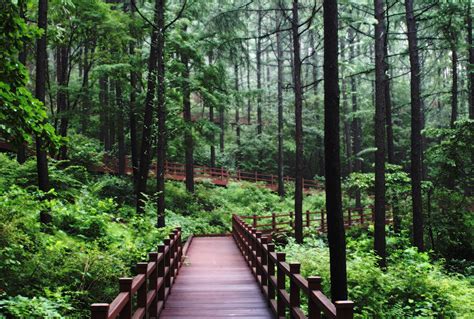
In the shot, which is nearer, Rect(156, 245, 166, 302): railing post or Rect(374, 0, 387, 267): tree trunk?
Rect(156, 245, 166, 302): railing post

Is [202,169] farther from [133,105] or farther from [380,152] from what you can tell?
[380,152]

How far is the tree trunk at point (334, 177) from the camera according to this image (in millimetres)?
6250

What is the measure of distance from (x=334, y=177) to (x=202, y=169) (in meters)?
28.2

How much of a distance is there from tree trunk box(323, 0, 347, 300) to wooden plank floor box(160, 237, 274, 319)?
49.3 inches

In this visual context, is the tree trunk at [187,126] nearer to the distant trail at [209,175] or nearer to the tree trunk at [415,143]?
the distant trail at [209,175]

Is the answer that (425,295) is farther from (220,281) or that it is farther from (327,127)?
(327,127)

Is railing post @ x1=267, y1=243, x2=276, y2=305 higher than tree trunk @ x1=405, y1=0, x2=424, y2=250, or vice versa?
tree trunk @ x1=405, y1=0, x2=424, y2=250

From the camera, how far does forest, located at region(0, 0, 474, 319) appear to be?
6996 millimetres

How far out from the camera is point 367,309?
877cm

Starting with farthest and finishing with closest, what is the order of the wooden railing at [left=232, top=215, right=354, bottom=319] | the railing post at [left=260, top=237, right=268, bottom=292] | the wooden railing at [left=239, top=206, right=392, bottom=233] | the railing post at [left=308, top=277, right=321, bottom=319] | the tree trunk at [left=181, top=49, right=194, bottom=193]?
the tree trunk at [left=181, top=49, right=194, bottom=193]
the wooden railing at [left=239, top=206, right=392, bottom=233]
the railing post at [left=260, top=237, right=268, bottom=292]
the railing post at [left=308, top=277, right=321, bottom=319]
the wooden railing at [left=232, top=215, right=354, bottom=319]

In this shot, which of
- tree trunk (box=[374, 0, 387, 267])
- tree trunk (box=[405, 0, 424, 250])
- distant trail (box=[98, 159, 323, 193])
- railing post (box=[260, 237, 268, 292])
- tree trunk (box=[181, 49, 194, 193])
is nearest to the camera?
railing post (box=[260, 237, 268, 292])

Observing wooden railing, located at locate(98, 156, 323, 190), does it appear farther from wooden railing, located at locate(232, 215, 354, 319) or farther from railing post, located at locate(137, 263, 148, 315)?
railing post, located at locate(137, 263, 148, 315)

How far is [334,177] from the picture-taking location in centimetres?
629

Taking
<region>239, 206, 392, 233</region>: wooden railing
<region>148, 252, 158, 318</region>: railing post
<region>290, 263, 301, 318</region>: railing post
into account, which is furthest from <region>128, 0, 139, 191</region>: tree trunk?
<region>290, 263, 301, 318</region>: railing post
